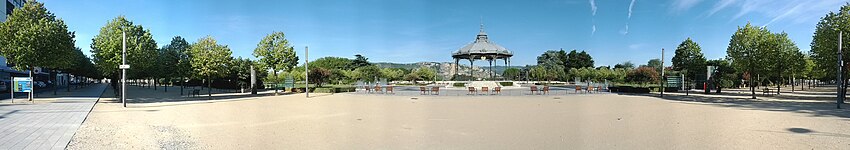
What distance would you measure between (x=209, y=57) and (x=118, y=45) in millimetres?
5318

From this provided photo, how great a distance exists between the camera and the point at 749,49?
25859 mm

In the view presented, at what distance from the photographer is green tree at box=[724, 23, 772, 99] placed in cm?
2536

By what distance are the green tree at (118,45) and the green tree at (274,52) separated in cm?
797

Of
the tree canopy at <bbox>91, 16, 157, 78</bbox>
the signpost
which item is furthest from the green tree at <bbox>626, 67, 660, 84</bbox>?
the signpost

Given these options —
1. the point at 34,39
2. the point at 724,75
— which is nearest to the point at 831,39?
the point at 724,75

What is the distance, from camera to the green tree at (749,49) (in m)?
25.4

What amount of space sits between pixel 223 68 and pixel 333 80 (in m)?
33.7

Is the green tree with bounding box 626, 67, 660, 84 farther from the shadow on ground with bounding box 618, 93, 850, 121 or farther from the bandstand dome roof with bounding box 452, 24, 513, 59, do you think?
the shadow on ground with bounding box 618, 93, 850, 121

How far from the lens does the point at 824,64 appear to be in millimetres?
22469

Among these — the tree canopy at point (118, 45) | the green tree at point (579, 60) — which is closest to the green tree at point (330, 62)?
the green tree at point (579, 60)

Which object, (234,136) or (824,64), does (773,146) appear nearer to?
(234,136)

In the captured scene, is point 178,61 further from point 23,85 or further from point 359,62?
point 359,62

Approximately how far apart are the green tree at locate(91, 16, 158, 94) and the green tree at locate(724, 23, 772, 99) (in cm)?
3056

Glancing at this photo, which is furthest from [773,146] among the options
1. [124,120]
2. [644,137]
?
[124,120]
